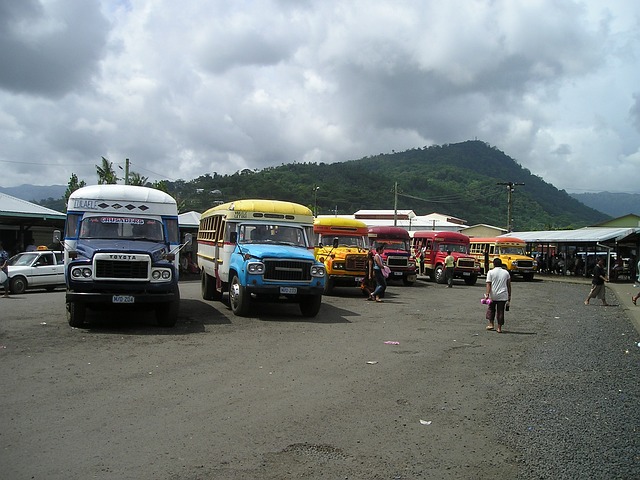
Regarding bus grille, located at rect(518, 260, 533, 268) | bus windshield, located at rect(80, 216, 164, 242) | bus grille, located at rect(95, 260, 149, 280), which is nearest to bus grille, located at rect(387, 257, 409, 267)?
bus grille, located at rect(518, 260, 533, 268)

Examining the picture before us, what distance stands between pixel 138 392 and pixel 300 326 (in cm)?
591

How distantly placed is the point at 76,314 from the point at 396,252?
16396 millimetres

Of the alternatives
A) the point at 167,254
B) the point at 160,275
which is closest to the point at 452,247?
the point at 167,254

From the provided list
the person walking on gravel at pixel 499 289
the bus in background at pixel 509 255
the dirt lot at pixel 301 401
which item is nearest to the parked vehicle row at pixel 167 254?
the dirt lot at pixel 301 401

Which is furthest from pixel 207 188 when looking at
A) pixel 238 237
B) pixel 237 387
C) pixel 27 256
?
pixel 237 387

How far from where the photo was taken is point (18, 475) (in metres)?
4.49

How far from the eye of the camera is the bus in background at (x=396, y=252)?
25.3 metres

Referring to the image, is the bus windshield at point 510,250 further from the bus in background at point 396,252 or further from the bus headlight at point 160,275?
the bus headlight at point 160,275

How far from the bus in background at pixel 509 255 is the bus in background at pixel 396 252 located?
8544 mm

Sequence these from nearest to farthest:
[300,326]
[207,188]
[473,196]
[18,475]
A: [18,475], [300,326], [207,188], [473,196]

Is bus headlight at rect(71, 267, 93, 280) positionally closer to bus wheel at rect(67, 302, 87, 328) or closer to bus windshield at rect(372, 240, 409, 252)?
bus wheel at rect(67, 302, 87, 328)

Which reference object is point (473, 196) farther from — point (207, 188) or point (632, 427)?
point (632, 427)

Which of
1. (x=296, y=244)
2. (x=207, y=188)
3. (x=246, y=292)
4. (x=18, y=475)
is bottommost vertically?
(x=18, y=475)

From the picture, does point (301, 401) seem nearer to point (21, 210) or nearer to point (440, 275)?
point (440, 275)
